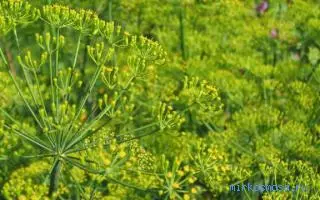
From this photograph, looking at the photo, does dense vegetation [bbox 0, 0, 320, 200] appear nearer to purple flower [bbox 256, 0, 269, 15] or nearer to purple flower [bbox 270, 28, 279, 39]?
purple flower [bbox 270, 28, 279, 39]

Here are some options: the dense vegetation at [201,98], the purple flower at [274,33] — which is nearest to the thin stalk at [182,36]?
the dense vegetation at [201,98]

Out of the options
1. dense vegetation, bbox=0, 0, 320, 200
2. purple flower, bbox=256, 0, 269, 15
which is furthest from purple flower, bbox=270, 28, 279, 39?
purple flower, bbox=256, 0, 269, 15

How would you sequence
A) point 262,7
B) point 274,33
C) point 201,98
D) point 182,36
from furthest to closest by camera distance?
point 262,7 → point 274,33 → point 182,36 → point 201,98

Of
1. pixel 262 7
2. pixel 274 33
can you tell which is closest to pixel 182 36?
pixel 274 33

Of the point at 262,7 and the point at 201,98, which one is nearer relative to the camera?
the point at 201,98

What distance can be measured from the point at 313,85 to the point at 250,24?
1067 mm

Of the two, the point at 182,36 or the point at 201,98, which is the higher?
the point at 201,98

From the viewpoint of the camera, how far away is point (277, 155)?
170 inches

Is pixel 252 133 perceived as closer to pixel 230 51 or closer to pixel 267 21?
pixel 230 51

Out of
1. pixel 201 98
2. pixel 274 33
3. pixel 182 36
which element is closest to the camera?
pixel 201 98

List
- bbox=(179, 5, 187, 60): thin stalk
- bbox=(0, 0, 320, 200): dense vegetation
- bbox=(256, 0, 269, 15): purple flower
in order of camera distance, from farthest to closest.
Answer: bbox=(256, 0, 269, 15): purple flower < bbox=(179, 5, 187, 60): thin stalk < bbox=(0, 0, 320, 200): dense vegetation

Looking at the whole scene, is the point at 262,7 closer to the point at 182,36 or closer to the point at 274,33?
the point at 274,33

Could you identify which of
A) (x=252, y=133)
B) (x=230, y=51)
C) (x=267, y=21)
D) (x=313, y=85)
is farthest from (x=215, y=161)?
(x=267, y=21)

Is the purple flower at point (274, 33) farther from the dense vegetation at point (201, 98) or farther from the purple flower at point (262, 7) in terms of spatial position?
the purple flower at point (262, 7)
